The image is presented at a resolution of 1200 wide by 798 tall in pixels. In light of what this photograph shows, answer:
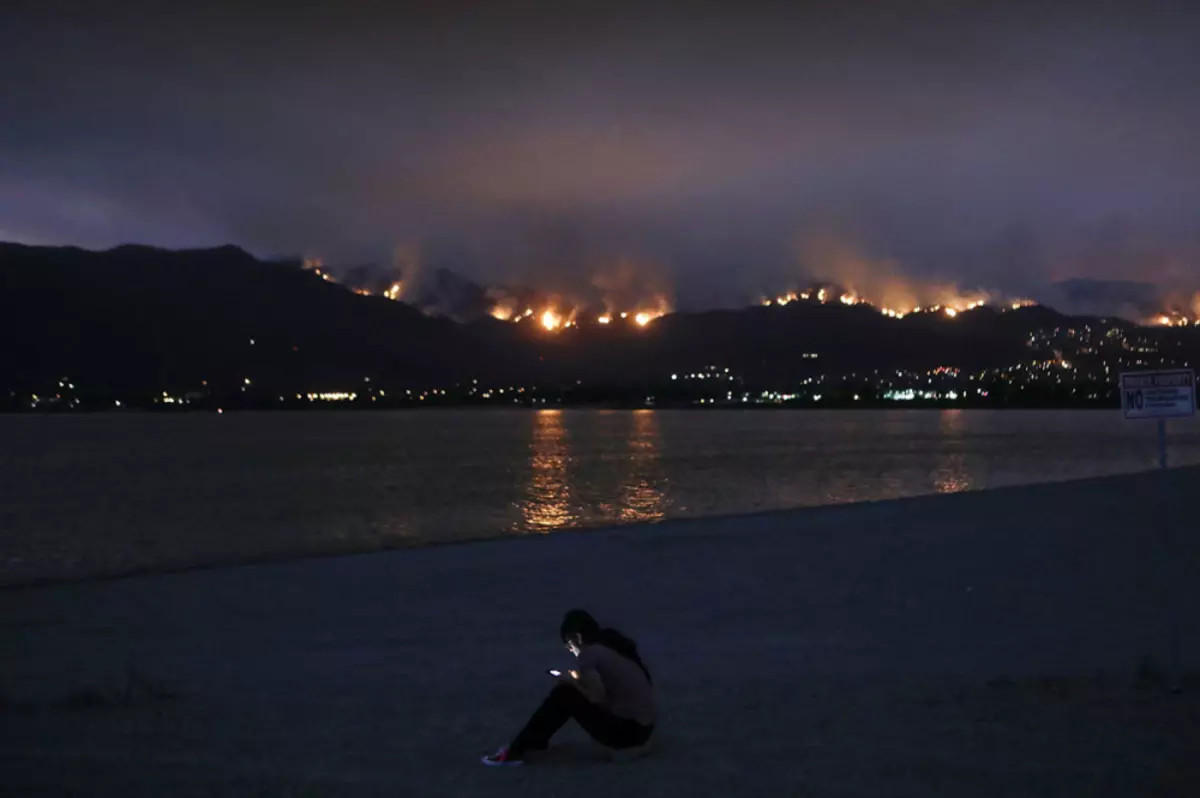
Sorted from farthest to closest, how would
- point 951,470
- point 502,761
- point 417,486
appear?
1. point 951,470
2. point 417,486
3. point 502,761

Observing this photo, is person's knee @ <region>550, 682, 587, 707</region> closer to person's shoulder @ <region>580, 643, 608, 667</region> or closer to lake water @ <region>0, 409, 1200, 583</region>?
person's shoulder @ <region>580, 643, 608, 667</region>

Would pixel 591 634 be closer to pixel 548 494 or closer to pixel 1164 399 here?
pixel 1164 399

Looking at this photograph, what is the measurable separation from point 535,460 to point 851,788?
5854cm

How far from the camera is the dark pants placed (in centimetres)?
616

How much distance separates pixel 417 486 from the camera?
145ft

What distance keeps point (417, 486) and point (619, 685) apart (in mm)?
38777

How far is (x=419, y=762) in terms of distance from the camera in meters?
6.21

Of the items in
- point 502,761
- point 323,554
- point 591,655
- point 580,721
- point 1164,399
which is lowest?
point 323,554

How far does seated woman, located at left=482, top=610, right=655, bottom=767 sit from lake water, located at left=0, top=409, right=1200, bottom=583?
18061mm

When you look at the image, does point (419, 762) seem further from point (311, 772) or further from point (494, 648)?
point (494, 648)

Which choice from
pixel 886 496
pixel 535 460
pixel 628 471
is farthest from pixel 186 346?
pixel 886 496

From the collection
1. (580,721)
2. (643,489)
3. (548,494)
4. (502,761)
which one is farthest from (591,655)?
(643,489)

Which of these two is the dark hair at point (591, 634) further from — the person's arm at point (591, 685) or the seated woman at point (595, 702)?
the person's arm at point (591, 685)

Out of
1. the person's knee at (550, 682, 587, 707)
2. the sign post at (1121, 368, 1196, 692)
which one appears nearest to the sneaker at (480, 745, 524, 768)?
the person's knee at (550, 682, 587, 707)
